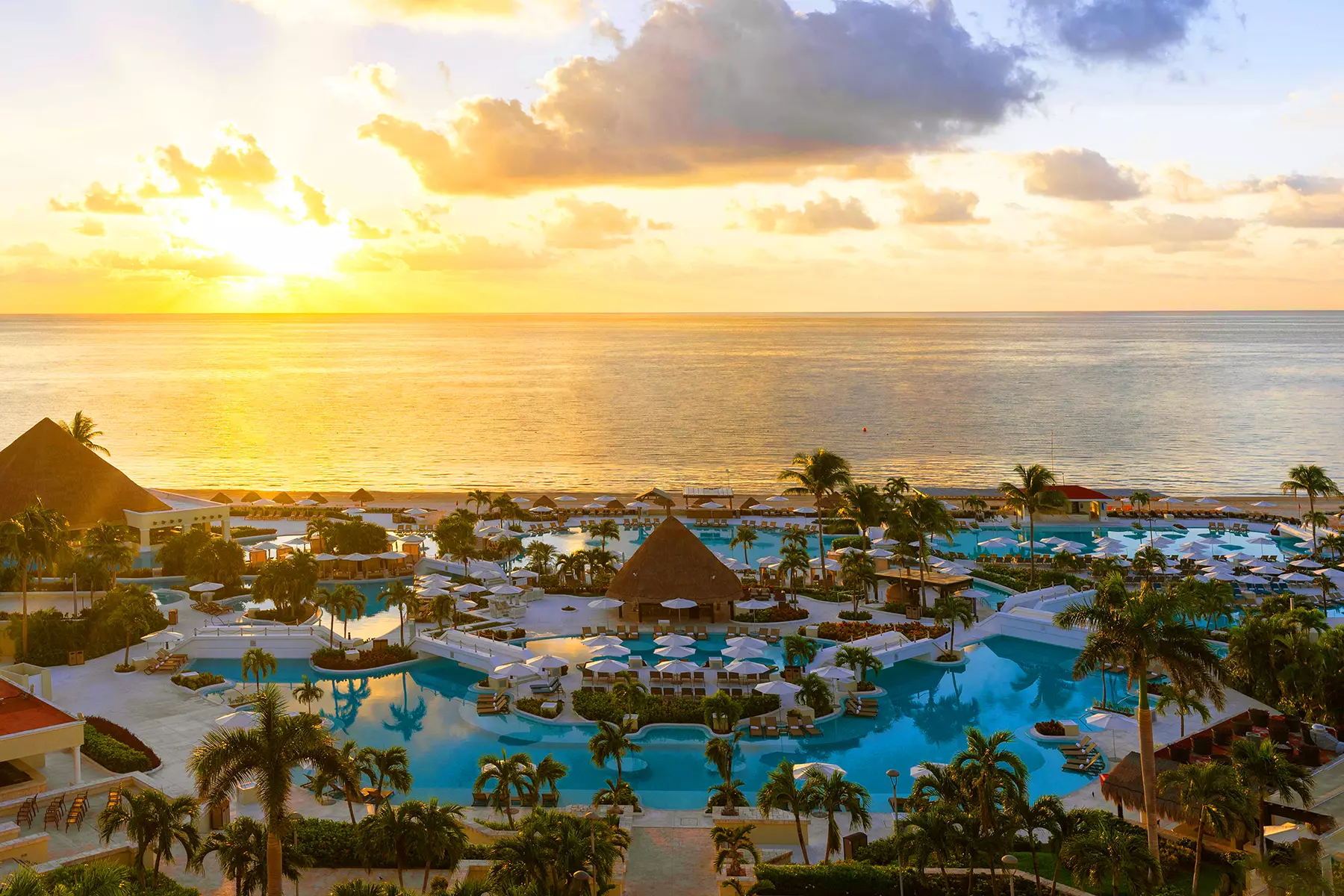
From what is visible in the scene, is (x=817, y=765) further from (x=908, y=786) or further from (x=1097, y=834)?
(x=1097, y=834)

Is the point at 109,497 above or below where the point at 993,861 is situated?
above

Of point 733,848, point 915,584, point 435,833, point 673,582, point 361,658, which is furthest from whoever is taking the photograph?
point 915,584

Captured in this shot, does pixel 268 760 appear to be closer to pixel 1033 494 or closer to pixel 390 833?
pixel 390 833

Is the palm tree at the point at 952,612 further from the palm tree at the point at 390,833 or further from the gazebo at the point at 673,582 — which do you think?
the palm tree at the point at 390,833

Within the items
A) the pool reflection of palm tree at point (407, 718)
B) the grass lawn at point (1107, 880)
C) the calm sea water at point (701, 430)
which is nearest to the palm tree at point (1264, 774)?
the grass lawn at point (1107, 880)

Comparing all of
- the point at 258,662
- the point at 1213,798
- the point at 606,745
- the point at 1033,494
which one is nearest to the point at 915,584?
the point at 1033,494

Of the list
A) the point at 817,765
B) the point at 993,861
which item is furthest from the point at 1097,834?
the point at 817,765
